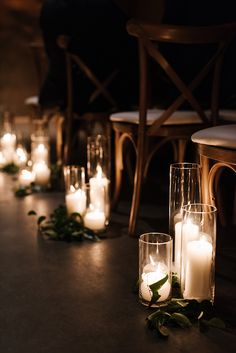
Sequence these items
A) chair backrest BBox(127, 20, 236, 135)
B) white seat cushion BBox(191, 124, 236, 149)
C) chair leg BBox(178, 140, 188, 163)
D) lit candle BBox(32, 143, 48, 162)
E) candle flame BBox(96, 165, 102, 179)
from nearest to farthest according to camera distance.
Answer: white seat cushion BBox(191, 124, 236, 149)
chair backrest BBox(127, 20, 236, 135)
chair leg BBox(178, 140, 188, 163)
candle flame BBox(96, 165, 102, 179)
lit candle BBox(32, 143, 48, 162)

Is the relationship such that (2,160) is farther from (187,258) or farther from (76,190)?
(187,258)

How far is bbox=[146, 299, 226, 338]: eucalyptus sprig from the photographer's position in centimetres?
140

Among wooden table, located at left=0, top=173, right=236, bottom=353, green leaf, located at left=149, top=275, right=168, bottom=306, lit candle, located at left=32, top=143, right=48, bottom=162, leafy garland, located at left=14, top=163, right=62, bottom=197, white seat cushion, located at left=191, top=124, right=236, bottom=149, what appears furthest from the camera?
lit candle, located at left=32, top=143, right=48, bottom=162

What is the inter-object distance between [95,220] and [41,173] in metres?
0.99

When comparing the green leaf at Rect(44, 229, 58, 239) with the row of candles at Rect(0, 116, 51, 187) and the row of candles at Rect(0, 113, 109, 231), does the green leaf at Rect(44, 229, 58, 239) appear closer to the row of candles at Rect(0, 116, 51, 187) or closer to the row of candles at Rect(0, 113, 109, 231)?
the row of candles at Rect(0, 113, 109, 231)

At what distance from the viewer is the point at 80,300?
5.23 ft

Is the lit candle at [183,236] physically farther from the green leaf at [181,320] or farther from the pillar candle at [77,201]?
the pillar candle at [77,201]

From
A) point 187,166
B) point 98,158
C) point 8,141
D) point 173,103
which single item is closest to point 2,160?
point 8,141

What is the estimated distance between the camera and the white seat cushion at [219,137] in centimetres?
157

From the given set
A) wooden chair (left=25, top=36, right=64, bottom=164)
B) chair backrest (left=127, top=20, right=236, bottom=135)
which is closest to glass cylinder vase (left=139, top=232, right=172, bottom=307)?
chair backrest (left=127, top=20, right=236, bottom=135)

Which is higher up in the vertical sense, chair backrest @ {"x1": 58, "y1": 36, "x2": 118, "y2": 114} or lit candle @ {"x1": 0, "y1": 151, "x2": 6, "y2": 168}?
chair backrest @ {"x1": 58, "y1": 36, "x2": 118, "y2": 114}

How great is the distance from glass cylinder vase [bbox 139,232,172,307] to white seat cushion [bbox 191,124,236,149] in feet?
1.12

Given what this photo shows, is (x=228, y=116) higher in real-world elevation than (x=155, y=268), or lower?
higher

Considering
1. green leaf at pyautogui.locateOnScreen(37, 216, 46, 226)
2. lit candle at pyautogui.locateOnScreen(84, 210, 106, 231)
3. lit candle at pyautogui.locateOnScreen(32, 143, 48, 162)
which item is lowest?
green leaf at pyautogui.locateOnScreen(37, 216, 46, 226)
